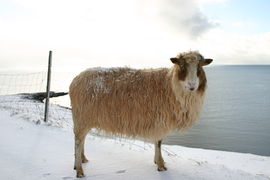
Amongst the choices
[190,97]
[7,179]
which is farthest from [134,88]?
[7,179]

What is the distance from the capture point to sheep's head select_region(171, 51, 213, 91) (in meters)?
4.57

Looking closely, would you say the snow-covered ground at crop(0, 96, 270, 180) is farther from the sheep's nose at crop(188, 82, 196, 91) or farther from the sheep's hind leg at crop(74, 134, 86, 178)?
the sheep's nose at crop(188, 82, 196, 91)

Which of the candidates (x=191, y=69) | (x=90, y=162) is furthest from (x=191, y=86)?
(x=90, y=162)

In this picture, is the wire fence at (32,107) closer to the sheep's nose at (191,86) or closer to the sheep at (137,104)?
the sheep at (137,104)

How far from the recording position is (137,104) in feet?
16.7

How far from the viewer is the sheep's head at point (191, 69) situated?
15.0 ft

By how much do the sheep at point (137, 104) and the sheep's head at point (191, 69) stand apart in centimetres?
2

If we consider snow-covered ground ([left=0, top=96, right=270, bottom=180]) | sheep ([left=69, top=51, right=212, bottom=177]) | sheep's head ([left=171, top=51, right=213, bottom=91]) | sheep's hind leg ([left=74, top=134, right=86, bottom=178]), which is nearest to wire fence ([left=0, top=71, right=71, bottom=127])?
snow-covered ground ([left=0, top=96, right=270, bottom=180])

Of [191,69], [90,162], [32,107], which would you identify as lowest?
[90,162]

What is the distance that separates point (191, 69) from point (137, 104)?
1.19 m

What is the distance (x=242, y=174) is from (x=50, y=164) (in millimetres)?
3751

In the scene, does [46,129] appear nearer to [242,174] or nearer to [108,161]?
[108,161]

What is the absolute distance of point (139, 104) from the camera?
5094mm

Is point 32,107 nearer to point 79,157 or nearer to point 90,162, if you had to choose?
point 90,162
